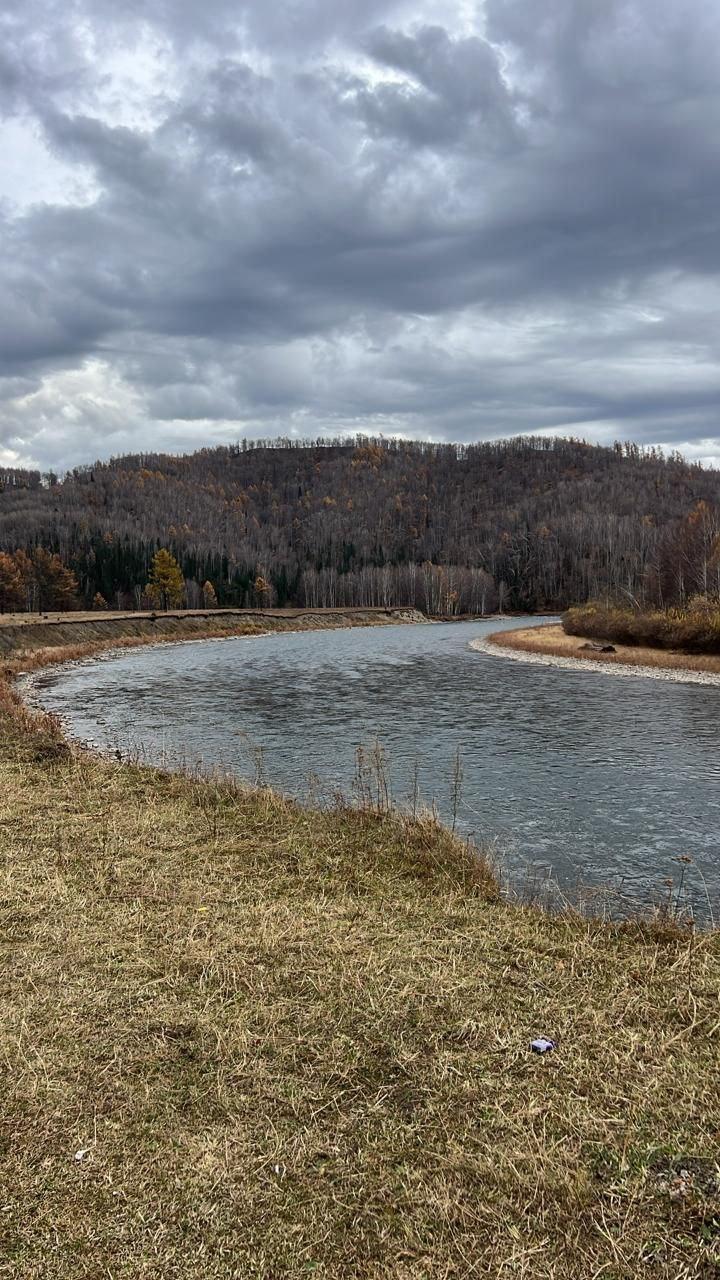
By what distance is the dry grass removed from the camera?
148 ft

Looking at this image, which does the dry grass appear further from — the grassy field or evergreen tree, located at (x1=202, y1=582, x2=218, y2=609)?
evergreen tree, located at (x1=202, y1=582, x2=218, y2=609)

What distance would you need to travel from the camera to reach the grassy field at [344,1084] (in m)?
4.11

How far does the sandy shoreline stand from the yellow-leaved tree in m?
73.2

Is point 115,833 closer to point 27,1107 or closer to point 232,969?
point 232,969

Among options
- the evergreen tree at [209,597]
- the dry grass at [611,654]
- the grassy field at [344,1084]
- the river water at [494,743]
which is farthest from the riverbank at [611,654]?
the evergreen tree at [209,597]

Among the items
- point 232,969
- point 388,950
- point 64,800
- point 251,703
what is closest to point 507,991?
point 388,950

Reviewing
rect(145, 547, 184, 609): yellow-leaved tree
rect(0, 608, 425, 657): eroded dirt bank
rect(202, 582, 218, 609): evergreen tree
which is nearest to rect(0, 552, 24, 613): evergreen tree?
rect(145, 547, 184, 609): yellow-leaved tree

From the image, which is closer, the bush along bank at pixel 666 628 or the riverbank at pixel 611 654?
the riverbank at pixel 611 654

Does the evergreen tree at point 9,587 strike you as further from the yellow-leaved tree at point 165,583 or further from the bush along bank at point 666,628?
the bush along bank at point 666,628

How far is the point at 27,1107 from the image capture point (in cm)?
516

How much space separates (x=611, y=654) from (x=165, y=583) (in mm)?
91051

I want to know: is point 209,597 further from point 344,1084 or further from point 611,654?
point 344,1084

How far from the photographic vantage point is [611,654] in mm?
51500

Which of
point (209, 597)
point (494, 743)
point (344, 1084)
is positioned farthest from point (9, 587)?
point (344, 1084)
